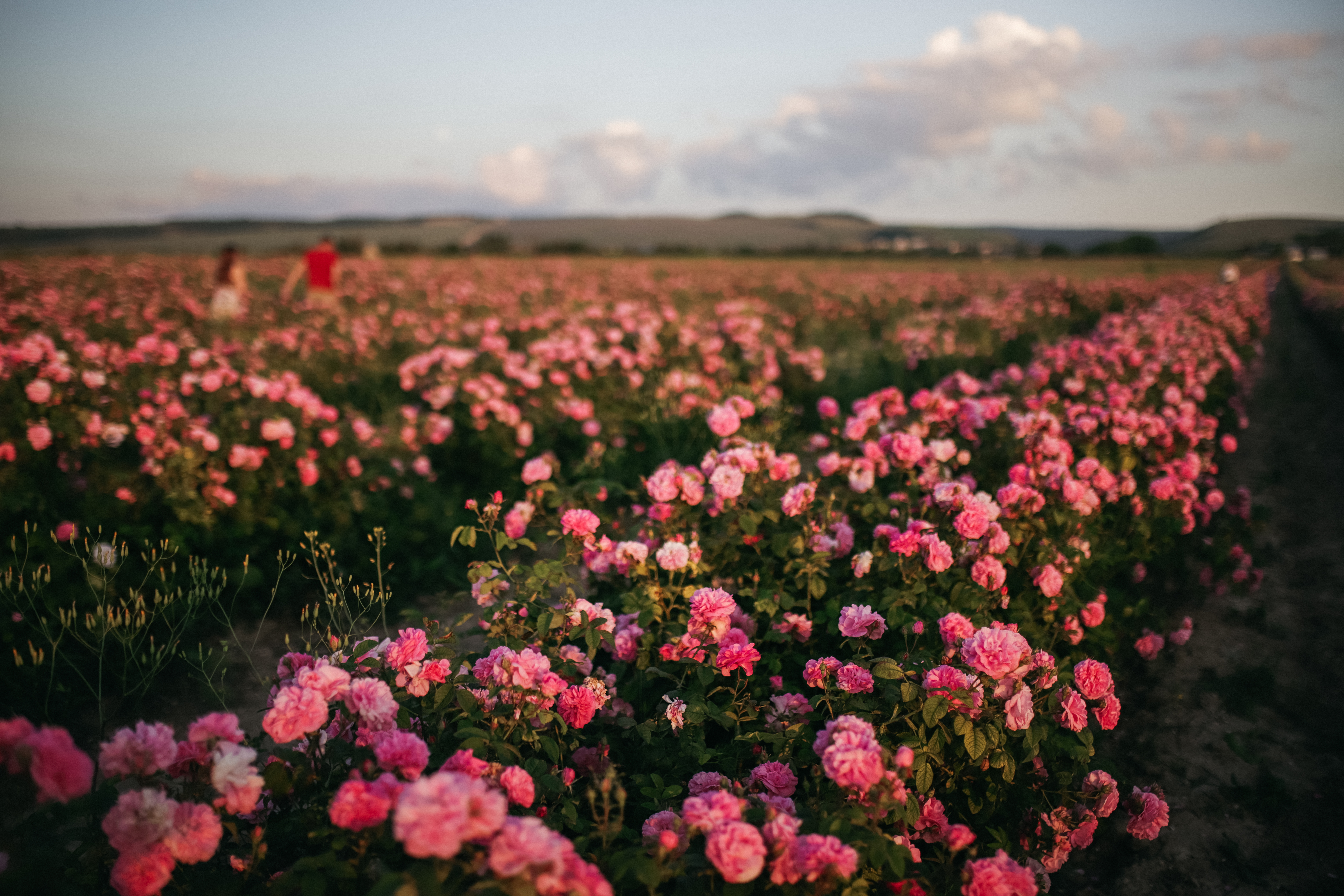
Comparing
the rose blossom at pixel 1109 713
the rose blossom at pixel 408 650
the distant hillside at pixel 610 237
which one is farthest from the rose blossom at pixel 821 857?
the distant hillside at pixel 610 237

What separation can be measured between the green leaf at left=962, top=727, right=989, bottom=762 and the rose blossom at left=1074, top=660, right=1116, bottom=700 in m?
0.46

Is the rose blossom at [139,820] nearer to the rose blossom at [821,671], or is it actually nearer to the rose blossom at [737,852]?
the rose blossom at [737,852]

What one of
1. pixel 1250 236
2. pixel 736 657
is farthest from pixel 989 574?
pixel 1250 236

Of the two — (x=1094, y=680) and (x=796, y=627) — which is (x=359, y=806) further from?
(x=1094, y=680)

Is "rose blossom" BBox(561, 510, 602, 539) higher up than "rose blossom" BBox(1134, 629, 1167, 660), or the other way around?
"rose blossom" BBox(561, 510, 602, 539)

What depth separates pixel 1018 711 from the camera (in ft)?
5.97

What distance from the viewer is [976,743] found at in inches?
70.6

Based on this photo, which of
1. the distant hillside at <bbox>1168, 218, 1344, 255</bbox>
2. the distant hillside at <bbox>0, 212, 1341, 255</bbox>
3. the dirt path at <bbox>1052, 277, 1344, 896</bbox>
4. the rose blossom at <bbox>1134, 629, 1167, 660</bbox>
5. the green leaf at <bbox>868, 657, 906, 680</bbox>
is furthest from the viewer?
the distant hillside at <bbox>1168, 218, 1344, 255</bbox>

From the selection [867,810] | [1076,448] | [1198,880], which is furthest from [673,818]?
[1076,448]

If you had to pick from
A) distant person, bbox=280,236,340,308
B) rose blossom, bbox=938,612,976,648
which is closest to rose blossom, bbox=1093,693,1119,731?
rose blossom, bbox=938,612,976,648

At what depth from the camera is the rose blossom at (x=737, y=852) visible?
130 centimetres

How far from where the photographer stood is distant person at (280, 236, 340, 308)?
10953 millimetres

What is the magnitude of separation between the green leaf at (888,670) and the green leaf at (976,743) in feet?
0.71

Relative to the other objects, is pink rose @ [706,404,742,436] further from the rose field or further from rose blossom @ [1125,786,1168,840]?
rose blossom @ [1125,786,1168,840]
